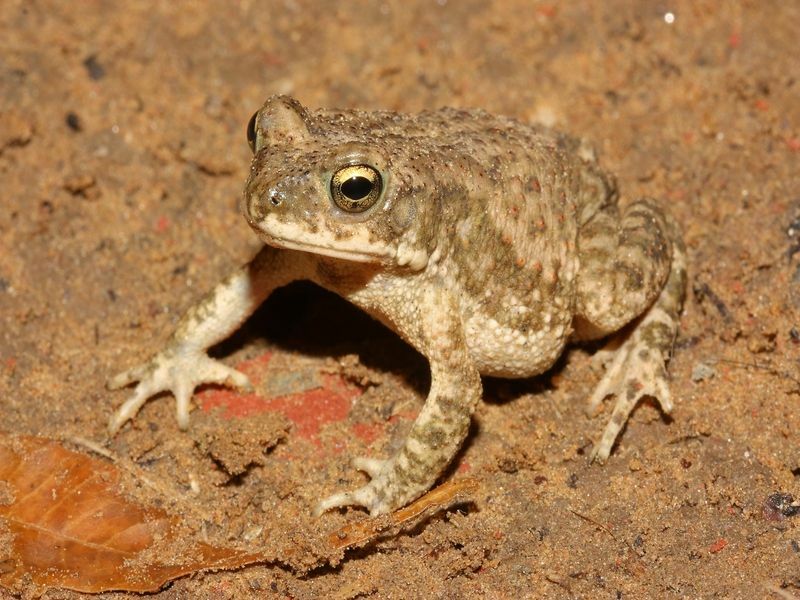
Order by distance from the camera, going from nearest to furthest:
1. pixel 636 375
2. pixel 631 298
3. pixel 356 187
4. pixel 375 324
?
pixel 356 187
pixel 631 298
pixel 636 375
pixel 375 324

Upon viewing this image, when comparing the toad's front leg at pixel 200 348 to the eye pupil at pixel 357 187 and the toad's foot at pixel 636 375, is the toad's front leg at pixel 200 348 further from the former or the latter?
the toad's foot at pixel 636 375

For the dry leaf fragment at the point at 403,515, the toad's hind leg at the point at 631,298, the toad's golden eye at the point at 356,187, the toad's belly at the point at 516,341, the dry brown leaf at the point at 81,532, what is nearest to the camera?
the toad's golden eye at the point at 356,187

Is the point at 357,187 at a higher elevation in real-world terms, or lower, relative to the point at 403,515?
higher

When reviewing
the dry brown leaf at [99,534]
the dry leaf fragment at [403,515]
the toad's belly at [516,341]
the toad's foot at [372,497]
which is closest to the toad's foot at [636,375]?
the toad's belly at [516,341]

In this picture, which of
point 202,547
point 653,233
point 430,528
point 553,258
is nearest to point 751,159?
point 653,233

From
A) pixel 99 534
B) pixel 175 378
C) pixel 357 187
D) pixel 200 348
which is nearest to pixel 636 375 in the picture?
pixel 357 187

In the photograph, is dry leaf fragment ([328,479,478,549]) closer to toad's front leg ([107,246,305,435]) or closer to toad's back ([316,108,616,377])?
toad's back ([316,108,616,377])

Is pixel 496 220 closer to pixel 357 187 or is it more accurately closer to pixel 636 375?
pixel 357 187
